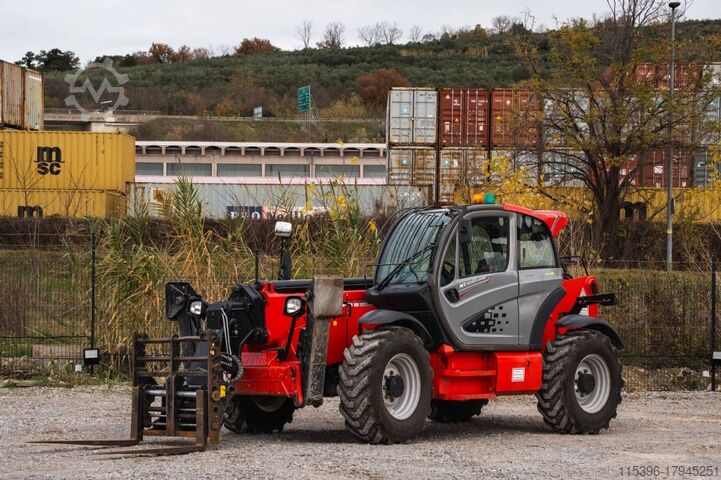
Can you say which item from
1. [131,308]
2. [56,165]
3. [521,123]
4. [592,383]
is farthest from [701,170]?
[592,383]

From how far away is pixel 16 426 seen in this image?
1316 cm

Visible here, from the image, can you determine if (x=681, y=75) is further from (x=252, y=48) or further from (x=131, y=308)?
(x=252, y=48)

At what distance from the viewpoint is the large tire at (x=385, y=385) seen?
11.2 meters

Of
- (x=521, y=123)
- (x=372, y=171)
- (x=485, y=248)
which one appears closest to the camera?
(x=485, y=248)

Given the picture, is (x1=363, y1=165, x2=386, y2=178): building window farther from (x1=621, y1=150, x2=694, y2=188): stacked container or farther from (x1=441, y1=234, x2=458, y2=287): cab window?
(x1=441, y1=234, x2=458, y2=287): cab window

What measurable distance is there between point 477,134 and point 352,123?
62.5 meters

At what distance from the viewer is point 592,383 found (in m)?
13.2

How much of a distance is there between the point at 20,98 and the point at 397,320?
41687 mm

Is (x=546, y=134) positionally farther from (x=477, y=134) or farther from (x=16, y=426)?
(x=16, y=426)

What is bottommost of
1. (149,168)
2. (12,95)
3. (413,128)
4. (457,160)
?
(457,160)

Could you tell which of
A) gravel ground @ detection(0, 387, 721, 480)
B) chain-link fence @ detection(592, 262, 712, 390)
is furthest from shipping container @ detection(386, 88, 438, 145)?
gravel ground @ detection(0, 387, 721, 480)

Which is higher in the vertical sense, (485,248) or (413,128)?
(413,128)

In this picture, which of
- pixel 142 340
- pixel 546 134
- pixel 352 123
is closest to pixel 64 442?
pixel 142 340

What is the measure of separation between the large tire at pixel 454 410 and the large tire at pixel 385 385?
95.9 inches
